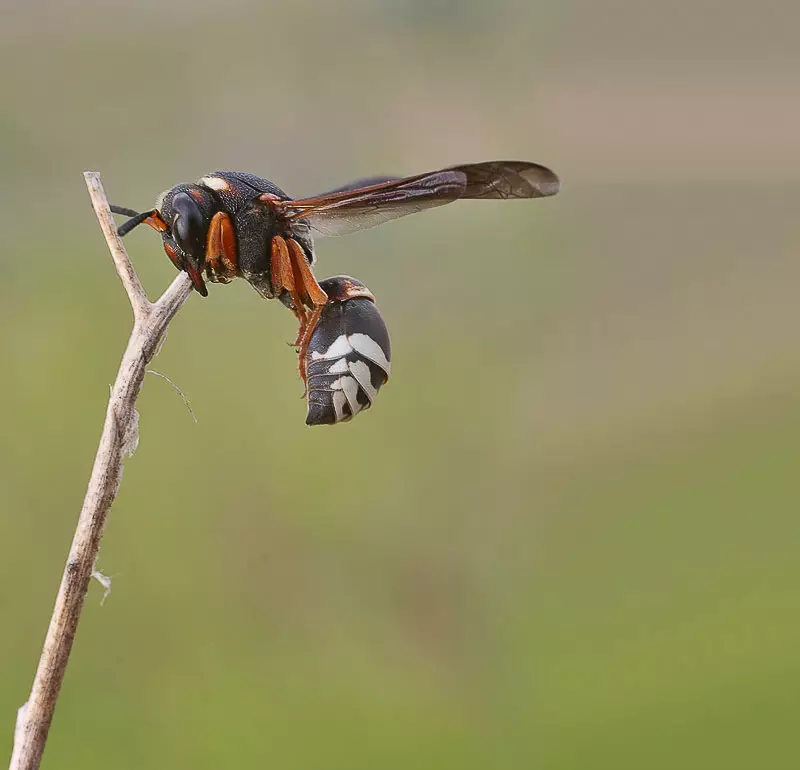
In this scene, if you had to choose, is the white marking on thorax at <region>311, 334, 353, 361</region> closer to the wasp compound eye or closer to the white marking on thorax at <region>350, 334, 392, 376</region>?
the white marking on thorax at <region>350, 334, 392, 376</region>

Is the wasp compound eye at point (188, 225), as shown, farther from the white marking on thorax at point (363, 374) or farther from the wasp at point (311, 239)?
the white marking on thorax at point (363, 374)

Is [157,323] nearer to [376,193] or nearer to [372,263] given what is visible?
[376,193]

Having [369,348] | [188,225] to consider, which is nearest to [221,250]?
[188,225]

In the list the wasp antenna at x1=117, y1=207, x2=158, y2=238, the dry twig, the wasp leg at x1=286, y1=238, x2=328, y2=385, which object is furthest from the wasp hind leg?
the dry twig

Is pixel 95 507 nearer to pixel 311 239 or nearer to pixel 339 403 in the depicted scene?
pixel 339 403

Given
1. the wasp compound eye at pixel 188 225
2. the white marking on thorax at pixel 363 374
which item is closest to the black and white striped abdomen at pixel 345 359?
the white marking on thorax at pixel 363 374

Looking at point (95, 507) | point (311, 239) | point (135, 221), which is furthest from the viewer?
point (311, 239)
